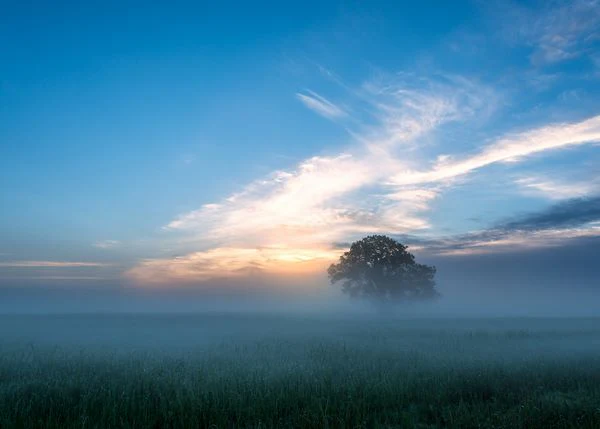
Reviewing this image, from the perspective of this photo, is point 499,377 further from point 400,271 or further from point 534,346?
point 400,271

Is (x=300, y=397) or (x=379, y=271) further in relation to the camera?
(x=379, y=271)

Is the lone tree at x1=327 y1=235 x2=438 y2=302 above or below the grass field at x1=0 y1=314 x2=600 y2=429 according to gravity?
above

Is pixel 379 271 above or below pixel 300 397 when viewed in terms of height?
above

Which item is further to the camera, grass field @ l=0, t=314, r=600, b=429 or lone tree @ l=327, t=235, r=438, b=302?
lone tree @ l=327, t=235, r=438, b=302

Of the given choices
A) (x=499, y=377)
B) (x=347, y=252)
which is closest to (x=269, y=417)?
(x=499, y=377)

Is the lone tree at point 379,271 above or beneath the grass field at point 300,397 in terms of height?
above

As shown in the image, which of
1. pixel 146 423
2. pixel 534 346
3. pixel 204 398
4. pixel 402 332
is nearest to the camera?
pixel 146 423

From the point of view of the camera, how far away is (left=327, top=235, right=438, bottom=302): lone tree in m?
58.0

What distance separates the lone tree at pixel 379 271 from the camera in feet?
190

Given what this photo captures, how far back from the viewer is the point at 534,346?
24.5 m

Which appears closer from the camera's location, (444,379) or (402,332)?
(444,379)

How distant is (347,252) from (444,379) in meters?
48.0

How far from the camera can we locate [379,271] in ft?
190

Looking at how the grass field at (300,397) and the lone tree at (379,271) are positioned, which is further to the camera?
the lone tree at (379,271)
